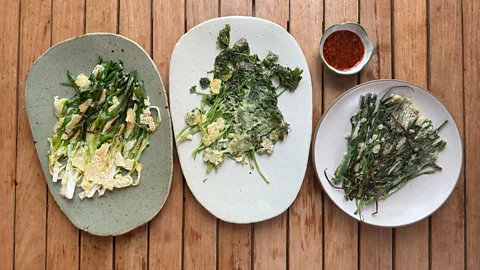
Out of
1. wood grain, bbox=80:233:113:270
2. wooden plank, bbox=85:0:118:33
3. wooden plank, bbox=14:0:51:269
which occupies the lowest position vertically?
wood grain, bbox=80:233:113:270

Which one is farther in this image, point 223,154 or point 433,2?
point 433,2

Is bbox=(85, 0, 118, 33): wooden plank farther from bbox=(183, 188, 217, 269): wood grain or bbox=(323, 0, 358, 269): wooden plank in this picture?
bbox=(323, 0, 358, 269): wooden plank

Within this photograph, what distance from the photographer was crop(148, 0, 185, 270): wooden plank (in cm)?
155

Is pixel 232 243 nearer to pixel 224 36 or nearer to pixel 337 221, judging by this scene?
pixel 337 221

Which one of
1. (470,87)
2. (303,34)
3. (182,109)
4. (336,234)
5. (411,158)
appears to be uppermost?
(303,34)

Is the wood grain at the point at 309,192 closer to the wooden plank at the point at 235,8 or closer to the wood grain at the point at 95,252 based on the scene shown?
the wooden plank at the point at 235,8

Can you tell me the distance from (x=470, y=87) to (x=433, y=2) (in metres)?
0.33

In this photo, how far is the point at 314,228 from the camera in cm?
157

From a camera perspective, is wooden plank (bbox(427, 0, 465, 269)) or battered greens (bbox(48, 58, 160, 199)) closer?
battered greens (bbox(48, 58, 160, 199))

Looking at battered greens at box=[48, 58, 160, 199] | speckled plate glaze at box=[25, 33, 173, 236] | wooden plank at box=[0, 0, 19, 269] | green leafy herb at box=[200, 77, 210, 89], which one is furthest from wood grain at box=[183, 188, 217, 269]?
wooden plank at box=[0, 0, 19, 269]

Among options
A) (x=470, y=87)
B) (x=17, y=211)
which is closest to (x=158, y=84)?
(x=17, y=211)

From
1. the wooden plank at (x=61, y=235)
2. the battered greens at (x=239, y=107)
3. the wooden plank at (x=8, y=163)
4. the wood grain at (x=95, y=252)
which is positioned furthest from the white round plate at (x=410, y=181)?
the wooden plank at (x=8, y=163)

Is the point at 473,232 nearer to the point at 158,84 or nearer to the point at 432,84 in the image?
the point at 432,84

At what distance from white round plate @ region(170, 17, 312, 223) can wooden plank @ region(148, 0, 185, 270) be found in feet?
0.22
